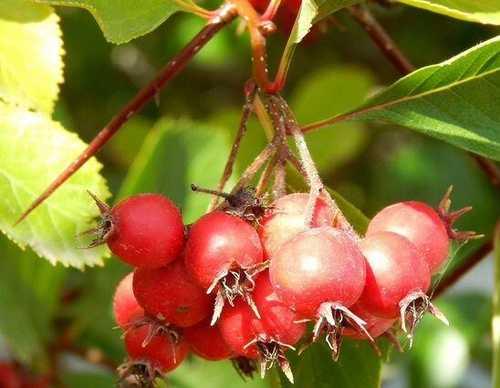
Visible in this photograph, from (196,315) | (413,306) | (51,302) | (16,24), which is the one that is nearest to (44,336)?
(51,302)

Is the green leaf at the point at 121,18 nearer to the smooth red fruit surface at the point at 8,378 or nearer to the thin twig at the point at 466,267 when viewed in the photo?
the thin twig at the point at 466,267

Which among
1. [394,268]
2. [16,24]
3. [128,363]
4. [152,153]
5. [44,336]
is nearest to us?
[394,268]

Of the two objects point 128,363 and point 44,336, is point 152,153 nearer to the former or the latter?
point 44,336

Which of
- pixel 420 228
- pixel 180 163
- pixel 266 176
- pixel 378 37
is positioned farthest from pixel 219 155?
pixel 420 228

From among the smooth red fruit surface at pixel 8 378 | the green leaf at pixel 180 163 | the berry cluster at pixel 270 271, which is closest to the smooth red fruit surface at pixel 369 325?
the berry cluster at pixel 270 271

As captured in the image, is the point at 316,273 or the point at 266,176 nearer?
the point at 316,273

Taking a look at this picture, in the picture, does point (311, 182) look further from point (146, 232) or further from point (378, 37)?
point (378, 37)
